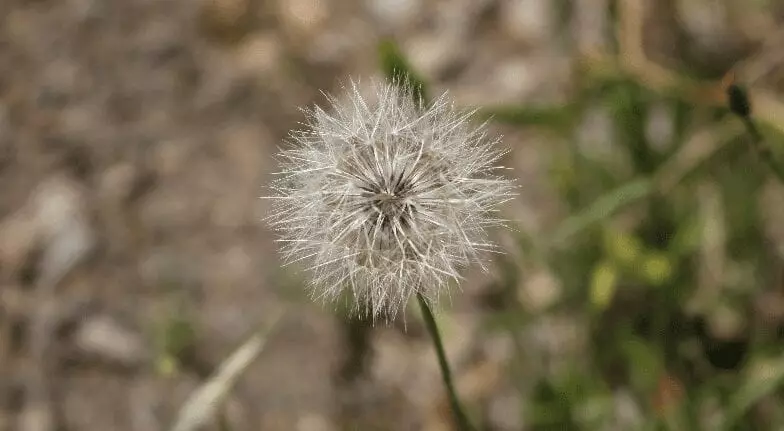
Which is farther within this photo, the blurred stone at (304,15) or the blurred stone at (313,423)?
the blurred stone at (304,15)

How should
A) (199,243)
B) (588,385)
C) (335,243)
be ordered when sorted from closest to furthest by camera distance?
(335,243)
(588,385)
(199,243)

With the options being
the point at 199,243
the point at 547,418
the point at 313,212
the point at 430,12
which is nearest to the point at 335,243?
the point at 313,212

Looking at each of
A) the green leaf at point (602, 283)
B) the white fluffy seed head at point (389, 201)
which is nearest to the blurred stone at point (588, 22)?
the green leaf at point (602, 283)

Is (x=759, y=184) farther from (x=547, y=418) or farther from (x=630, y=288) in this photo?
(x=547, y=418)

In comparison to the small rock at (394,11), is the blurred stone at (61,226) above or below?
below

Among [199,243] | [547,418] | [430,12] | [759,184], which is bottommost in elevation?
[547,418]

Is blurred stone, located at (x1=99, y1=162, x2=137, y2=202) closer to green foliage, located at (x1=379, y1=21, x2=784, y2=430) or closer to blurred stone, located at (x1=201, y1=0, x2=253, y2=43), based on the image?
blurred stone, located at (x1=201, y1=0, x2=253, y2=43)

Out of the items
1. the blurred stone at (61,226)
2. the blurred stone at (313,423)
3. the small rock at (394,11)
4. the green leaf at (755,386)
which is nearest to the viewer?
the green leaf at (755,386)

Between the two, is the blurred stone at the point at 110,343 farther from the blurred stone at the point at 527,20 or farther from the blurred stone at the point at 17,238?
the blurred stone at the point at 527,20
